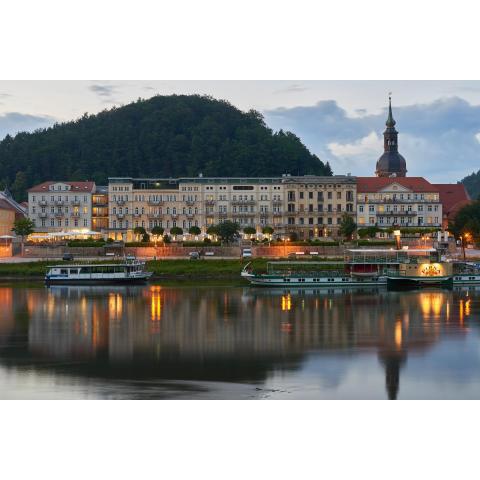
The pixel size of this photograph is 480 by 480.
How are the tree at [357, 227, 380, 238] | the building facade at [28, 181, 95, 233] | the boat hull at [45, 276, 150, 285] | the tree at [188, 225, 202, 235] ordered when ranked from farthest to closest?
the building facade at [28, 181, 95, 233]
the tree at [188, 225, 202, 235]
the tree at [357, 227, 380, 238]
the boat hull at [45, 276, 150, 285]

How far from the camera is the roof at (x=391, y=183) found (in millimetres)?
88188

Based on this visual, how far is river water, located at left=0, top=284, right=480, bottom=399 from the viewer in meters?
22.9

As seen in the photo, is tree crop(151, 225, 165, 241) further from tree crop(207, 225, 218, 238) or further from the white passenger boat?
the white passenger boat

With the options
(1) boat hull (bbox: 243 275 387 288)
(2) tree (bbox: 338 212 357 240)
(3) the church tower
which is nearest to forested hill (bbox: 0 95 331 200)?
(3) the church tower

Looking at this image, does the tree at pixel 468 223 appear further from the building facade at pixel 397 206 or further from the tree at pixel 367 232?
the tree at pixel 367 232

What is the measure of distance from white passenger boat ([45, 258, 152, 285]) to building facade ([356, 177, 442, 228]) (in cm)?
3282

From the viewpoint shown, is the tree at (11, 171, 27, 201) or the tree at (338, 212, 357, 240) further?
the tree at (11, 171, 27, 201)

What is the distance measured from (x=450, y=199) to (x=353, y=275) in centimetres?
4262

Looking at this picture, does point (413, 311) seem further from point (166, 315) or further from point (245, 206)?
point (245, 206)

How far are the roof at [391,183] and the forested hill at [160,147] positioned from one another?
1549cm

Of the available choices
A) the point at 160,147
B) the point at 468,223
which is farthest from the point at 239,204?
the point at 160,147

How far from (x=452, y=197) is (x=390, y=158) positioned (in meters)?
12.4

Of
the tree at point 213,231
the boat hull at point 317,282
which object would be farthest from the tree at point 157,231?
the boat hull at point 317,282

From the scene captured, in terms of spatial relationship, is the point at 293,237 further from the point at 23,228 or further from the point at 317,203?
the point at 23,228
